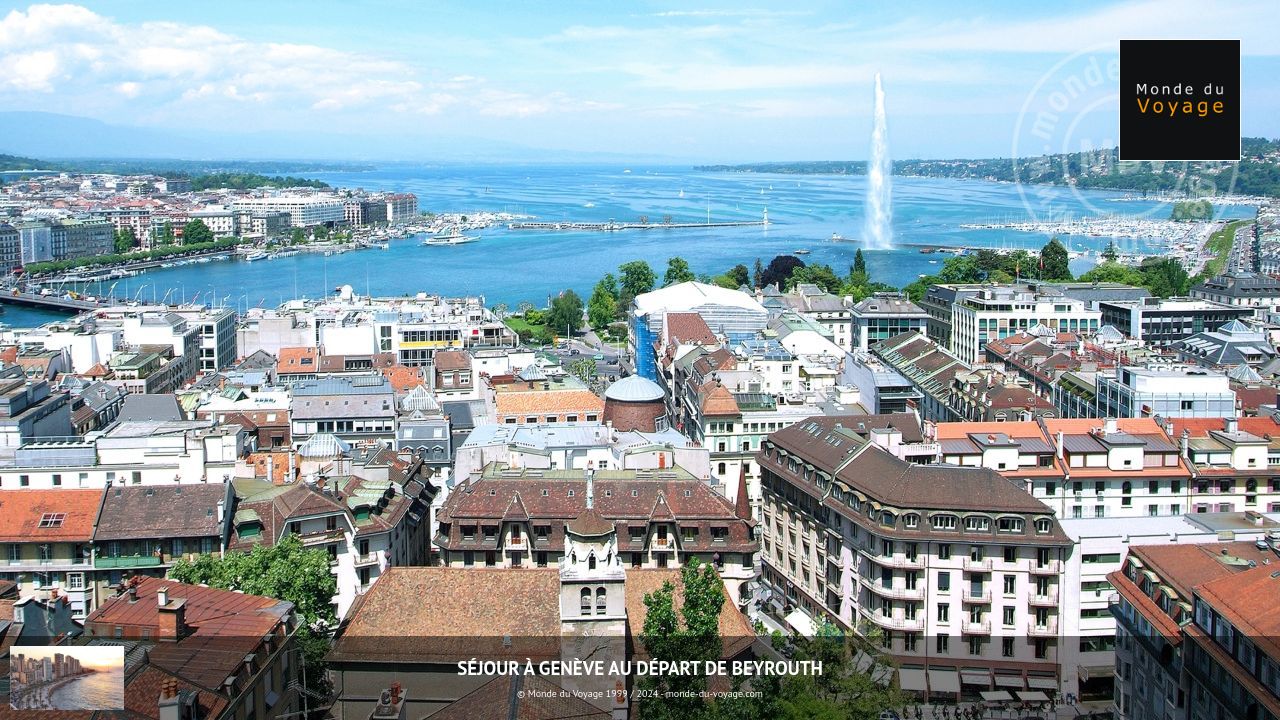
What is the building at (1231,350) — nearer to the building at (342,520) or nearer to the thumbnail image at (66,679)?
the building at (342,520)

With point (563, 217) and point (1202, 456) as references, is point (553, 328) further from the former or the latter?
point (563, 217)

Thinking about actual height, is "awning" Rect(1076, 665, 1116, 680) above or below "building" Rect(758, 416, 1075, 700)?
below

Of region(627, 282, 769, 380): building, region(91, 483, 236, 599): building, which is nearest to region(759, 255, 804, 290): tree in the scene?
region(627, 282, 769, 380): building

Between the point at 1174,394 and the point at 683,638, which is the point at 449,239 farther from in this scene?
the point at 683,638

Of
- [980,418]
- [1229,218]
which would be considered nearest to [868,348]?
[980,418]

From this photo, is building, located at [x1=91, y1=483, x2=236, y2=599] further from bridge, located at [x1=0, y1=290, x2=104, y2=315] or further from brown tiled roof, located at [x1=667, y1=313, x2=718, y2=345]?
bridge, located at [x1=0, y1=290, x2=104, y2=315]

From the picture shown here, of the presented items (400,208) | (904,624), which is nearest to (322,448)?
(904,624)

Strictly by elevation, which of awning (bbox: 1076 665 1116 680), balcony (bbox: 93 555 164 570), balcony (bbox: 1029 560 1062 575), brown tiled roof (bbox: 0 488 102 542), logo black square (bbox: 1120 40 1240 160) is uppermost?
logo black square (bbox: 1120 40 1240 160)
